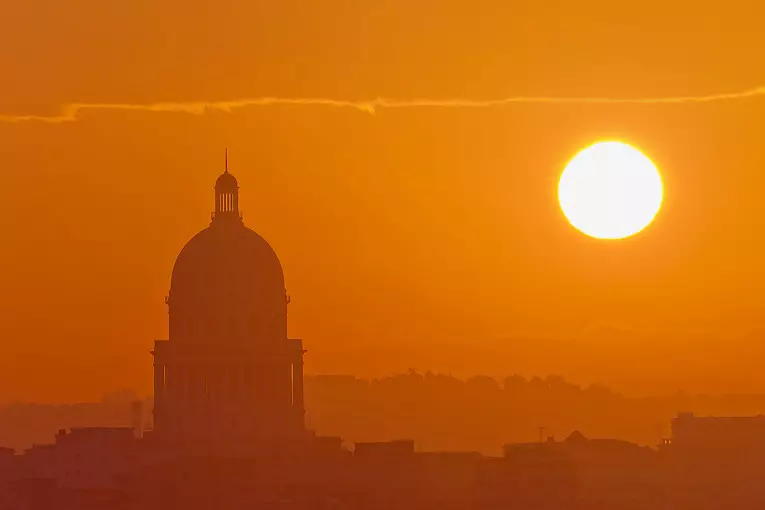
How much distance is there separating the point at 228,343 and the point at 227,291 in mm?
3376

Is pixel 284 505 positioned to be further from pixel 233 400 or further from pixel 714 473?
pixel 714 473

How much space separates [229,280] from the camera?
153 meters

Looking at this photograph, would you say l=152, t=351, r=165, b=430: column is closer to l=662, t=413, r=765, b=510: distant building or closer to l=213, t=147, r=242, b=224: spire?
l=213, t=147, r=242, b=224: spire

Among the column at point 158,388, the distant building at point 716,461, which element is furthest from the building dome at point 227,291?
the distant building at point 716,461

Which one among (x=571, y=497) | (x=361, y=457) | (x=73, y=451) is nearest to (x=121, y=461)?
(x=73, y=451)

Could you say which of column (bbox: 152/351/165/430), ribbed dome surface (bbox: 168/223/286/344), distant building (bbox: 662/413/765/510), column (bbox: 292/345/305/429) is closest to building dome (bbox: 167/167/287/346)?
ribbed dome surface (bbox: 168/223/286/344)

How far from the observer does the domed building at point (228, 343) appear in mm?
152875

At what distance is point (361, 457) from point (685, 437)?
4921cm

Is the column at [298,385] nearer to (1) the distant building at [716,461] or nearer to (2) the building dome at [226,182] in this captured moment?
(2) the building dome at [226,182]

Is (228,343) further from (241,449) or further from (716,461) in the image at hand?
(716,461)

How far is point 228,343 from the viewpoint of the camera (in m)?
154

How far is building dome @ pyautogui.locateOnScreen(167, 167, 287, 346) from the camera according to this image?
153250 millimetres

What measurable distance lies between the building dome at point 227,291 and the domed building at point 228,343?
64mm

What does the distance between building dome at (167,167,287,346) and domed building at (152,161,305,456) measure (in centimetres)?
6
